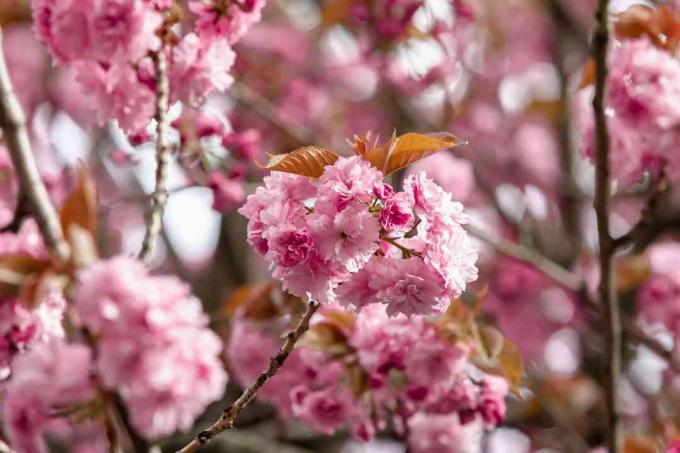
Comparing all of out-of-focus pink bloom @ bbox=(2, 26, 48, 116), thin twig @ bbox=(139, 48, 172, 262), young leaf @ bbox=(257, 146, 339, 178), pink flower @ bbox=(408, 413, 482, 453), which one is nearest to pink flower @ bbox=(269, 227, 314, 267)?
young leaf @ bbox=(257, 146, 339, 178)

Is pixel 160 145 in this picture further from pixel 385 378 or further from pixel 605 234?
pixel 605 234

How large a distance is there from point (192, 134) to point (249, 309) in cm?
51

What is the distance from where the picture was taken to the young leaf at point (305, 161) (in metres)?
1.64

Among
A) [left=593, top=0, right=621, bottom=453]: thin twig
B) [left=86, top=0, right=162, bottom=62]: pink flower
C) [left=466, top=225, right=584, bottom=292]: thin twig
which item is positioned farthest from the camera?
[left=466, top=225, right=584, bottom=292]: thin twig

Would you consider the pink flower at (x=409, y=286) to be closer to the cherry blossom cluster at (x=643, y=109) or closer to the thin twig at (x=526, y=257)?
the cherry blossom cluster at (x=643, y=109)

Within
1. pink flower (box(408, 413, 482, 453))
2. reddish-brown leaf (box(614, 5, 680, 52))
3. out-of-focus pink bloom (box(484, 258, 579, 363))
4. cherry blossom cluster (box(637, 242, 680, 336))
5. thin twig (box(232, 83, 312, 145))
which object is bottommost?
out-of-focus pink bloom (box(484, 258, 579, 363))

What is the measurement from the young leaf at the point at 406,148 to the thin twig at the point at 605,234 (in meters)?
0.77

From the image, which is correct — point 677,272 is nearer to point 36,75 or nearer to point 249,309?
point 249,309

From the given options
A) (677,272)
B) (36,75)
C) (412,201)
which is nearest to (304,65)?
(36,75)

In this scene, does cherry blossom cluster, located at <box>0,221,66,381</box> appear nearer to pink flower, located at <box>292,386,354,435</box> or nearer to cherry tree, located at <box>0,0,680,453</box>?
cherry tree, located at <box>0,0,680,453</box>

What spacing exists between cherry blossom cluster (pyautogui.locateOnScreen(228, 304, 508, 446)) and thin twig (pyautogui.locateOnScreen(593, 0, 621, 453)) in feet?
1.37

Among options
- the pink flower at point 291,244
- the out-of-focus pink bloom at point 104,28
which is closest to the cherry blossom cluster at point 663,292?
the pink flower at point 291,244

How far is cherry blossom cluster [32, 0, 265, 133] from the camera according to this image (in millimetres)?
1803

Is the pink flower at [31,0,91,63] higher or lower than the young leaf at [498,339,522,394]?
higher
